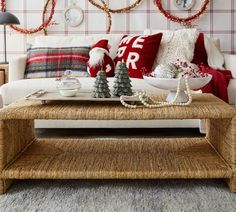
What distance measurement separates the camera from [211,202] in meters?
1.79

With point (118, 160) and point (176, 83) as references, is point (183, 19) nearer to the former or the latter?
point (176, 83)

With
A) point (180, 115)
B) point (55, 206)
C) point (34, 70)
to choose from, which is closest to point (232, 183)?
point (180, 115)

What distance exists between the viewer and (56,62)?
11.3 ft

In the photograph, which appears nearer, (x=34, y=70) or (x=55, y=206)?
(x=55, y=206)

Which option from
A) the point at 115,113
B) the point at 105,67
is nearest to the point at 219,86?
the point at 105,67

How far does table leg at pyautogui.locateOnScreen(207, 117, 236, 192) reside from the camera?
1.86 metres

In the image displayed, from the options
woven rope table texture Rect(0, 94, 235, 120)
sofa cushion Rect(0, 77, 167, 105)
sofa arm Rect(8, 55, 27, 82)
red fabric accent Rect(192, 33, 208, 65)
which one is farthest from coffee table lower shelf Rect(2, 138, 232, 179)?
red fabric accent Rect(192, 33, 208, 65)

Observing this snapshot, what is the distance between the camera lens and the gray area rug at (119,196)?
68.7 inches

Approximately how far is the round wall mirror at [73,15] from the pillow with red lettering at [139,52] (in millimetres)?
966

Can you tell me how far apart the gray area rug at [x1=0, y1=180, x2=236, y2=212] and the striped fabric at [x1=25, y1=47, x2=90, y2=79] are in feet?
5.00

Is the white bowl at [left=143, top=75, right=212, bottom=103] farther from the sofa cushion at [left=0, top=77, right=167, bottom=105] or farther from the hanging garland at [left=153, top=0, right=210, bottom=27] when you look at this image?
the hanging garland at [left=153, top=0, right=210, bottom=27]

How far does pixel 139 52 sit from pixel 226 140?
1.55 metres

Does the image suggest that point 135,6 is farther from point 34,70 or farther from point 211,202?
point 211,202

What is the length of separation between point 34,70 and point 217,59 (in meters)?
1.50
